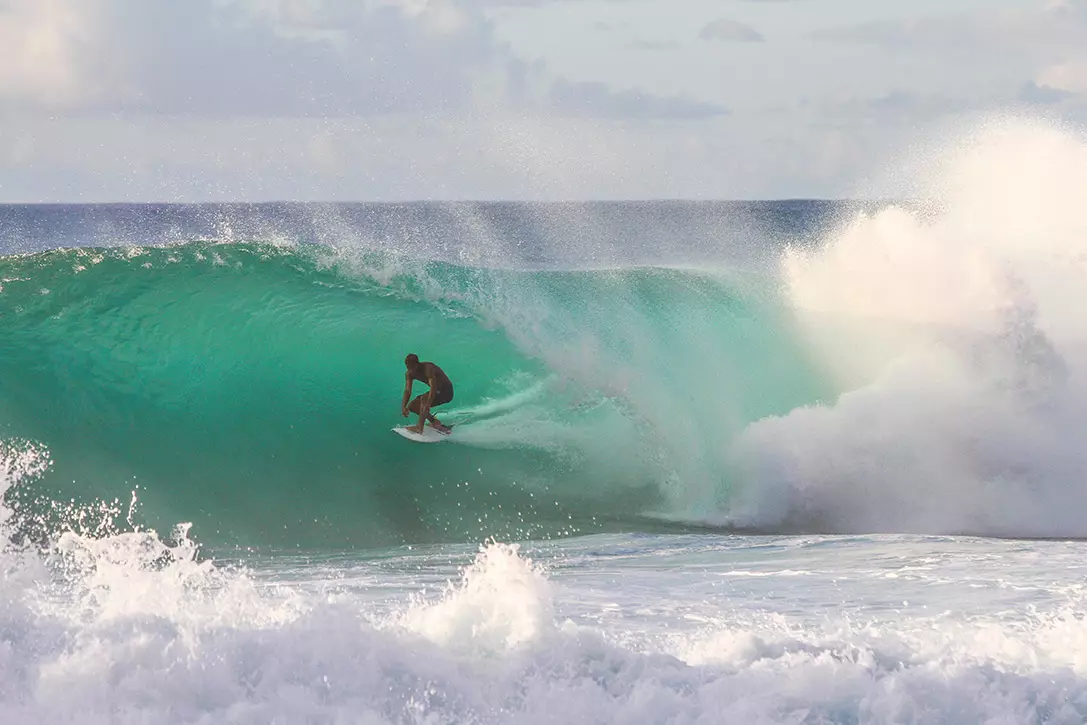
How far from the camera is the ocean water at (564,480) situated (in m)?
6.34

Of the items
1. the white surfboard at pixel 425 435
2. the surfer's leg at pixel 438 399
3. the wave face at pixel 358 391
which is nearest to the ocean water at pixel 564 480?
the wave face at pixel 358 391

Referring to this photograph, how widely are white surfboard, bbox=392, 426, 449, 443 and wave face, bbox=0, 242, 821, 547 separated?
1.06 feet

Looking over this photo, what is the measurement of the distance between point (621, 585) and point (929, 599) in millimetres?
2045

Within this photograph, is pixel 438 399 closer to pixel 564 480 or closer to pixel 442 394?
pixel 442 394

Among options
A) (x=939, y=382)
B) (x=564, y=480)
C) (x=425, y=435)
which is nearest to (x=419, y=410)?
(x=425, y=435)

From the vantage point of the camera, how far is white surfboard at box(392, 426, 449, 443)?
12.0 m

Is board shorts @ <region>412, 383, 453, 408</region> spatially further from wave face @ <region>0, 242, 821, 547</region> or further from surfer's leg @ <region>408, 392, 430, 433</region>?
wave face @ <region>0, 242, 821, 547</region>

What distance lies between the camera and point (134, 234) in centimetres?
5850

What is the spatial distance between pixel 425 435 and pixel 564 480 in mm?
1492

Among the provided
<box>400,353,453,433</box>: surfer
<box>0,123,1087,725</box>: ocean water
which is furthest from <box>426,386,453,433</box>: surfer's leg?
<box>0,123,1087,725</box>: ocean water

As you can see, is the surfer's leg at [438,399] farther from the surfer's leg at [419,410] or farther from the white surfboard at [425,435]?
the white surfboard at [425,435]

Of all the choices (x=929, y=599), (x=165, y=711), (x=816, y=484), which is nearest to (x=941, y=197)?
(x=816, y=484)

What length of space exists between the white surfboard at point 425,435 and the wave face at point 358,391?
12.7 inches

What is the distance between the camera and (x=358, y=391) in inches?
533
